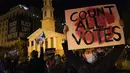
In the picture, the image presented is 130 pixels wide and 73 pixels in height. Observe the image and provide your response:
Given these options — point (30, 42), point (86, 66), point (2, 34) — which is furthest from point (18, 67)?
point (2, 34)

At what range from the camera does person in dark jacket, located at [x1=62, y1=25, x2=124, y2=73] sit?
417cm

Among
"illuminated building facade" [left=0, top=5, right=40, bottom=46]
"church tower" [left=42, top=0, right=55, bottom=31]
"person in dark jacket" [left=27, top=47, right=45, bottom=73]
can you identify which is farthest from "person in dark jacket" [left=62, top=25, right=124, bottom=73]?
"illuminated building facade" [left=0, top=5, right=40, bottom=46]

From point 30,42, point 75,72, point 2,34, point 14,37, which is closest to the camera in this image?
point 75,72

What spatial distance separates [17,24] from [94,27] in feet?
199

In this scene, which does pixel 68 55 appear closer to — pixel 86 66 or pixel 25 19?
pixel 86 66

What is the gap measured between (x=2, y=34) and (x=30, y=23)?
9066 millimetres

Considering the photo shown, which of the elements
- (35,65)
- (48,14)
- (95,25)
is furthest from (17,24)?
(95,25)

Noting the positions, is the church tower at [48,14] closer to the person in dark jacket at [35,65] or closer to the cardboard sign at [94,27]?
the person in dark jacket at [35,65]

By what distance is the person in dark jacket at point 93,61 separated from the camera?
417 centimetres

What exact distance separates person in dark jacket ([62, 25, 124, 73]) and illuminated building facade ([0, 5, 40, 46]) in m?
59.0

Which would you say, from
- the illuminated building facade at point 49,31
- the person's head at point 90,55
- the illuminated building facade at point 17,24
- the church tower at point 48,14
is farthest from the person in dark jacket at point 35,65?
the illuminated building facade at point 17,24

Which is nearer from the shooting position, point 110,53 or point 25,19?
point 110,53

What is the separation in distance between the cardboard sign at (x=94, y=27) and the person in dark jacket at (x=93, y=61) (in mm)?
222

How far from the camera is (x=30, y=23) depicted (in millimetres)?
67375
